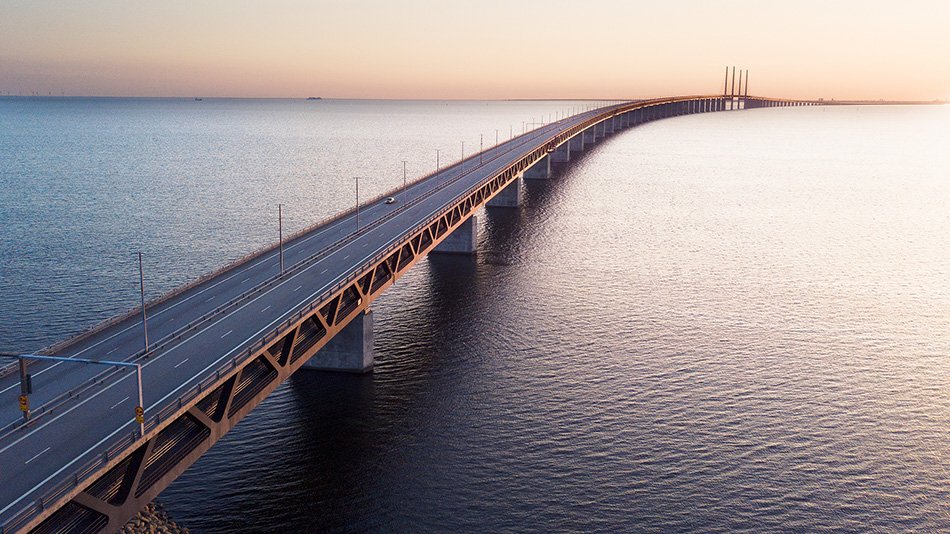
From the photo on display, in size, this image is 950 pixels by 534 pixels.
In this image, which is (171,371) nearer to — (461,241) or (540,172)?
(461,241)

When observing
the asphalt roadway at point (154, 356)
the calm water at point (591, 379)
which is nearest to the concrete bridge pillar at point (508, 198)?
the calm water at point (591, 379)

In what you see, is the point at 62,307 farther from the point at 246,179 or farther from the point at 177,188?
the point at 246,179

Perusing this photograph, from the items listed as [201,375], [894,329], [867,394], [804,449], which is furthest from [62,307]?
[894,329]

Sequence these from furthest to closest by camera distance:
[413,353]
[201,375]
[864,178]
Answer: [864,178] → [413,353] → [201,375]

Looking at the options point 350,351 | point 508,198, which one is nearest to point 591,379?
point 350,351

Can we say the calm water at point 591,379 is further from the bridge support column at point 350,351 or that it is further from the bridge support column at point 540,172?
the bridge support column at point 540,172

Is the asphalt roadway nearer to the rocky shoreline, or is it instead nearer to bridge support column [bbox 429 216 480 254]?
the rocky shoreline

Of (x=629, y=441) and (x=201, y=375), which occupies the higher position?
(x=201, y=375)
